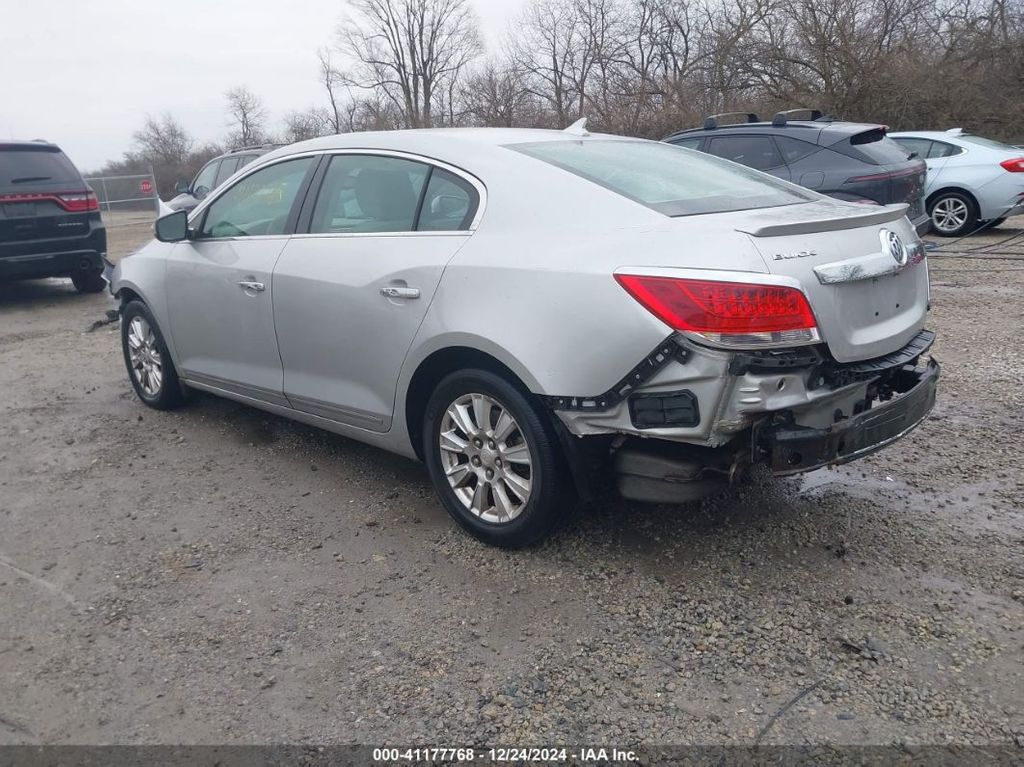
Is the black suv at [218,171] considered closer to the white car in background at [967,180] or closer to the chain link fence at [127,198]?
the white car in background at [967,180]

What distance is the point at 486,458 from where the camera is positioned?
3504 millimetres

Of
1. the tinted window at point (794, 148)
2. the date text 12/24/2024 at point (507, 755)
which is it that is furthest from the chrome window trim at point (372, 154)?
the tinted window at point (794, 148)

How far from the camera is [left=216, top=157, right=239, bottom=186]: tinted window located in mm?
13984

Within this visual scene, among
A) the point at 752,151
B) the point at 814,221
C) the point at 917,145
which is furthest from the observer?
the point at 917,145

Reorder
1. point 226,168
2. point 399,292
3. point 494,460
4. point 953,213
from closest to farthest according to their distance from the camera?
point 494,460
point 399,292
point 953,213
point 226,168

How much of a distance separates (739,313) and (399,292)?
1.48 meters

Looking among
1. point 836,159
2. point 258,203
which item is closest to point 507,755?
point 258,203

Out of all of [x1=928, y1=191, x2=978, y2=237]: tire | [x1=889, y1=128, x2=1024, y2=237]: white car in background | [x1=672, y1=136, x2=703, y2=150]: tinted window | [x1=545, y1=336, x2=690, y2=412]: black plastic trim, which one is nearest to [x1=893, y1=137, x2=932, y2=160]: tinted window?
[x1=889, y1=128, x2=1024, y2=237]: white car in background

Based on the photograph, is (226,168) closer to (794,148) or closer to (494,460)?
(794,148)

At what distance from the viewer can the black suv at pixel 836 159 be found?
8.80m

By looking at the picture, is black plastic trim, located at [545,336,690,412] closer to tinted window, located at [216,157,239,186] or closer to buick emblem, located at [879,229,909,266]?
buick emblem, located at [879,229,909,266]

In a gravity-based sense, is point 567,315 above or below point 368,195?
below

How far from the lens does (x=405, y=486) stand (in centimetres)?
431

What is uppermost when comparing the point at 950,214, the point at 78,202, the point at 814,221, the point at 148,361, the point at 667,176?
the point at 667,176
